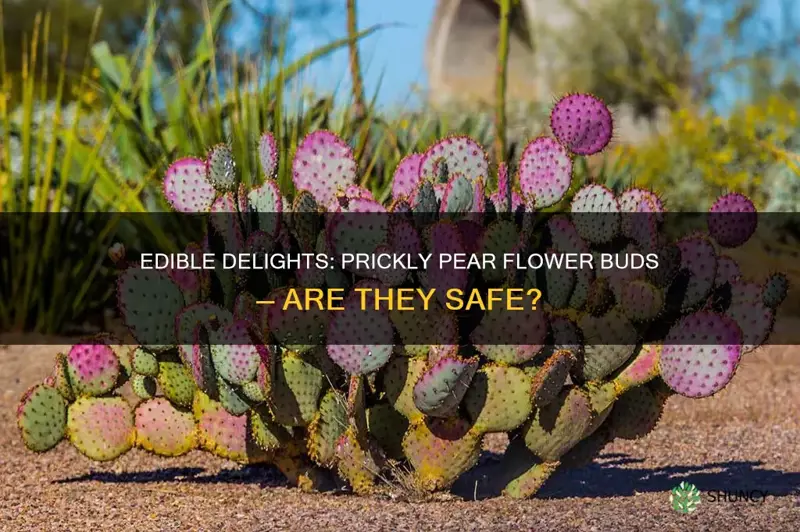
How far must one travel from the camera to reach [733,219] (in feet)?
12.1

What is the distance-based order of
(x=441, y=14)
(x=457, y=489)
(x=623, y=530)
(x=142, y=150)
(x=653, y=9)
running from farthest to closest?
Result: (x=441, y=14) < (x=653, y=9) < (x=142, y=150) < (x=457, y=489) < (x=623, y=530)

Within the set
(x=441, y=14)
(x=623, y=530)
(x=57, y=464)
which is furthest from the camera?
(x=441, y=14)

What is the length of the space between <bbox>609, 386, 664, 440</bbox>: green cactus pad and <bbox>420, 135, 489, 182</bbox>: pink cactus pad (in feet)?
2.62

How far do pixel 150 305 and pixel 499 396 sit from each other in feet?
3.55

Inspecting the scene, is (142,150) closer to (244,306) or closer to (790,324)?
(244,306)

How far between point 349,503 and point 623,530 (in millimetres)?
829

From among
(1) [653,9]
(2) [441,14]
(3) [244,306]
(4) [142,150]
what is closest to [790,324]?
(4) [142,150]

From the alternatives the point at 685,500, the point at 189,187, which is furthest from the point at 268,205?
the point at 685,500

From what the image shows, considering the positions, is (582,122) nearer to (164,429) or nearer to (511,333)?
(511,333)

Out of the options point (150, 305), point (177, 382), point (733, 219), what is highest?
point (733, 219)

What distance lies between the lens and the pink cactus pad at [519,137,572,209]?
139 inches

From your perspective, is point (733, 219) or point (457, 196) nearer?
point (457, 196)

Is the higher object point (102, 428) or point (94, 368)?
point (94, 368)

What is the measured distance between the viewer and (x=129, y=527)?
3232 millimetres
